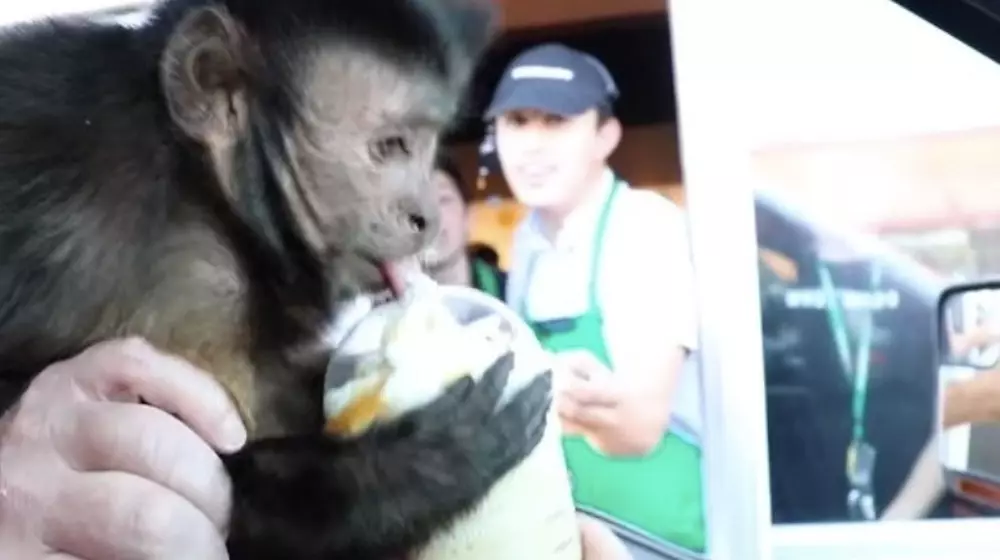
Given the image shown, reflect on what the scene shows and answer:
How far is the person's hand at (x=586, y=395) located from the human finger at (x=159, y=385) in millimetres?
419

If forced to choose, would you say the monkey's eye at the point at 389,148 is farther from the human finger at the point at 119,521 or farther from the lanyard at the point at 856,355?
the lanyard at the point at 856,355

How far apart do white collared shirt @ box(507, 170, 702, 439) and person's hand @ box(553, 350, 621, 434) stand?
1cm

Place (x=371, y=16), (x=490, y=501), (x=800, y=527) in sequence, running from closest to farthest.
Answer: (x=490, y=501)
(x=371, y=16)
(x=800, y=527)

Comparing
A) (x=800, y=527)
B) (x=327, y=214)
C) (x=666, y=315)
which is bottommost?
(x=800, y=527)

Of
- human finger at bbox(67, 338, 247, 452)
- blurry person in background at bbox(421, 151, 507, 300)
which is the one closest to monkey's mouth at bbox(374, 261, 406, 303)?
human finger at bbox(67, 338, 247, 452)

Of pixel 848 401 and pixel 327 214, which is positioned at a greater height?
pixel 327 214

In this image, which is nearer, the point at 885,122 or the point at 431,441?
the point at 431,441

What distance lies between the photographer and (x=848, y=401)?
0.85 metres

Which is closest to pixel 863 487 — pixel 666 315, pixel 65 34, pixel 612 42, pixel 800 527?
pixel 800 527

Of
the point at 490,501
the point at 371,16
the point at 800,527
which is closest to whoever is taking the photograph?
the point at 490,501

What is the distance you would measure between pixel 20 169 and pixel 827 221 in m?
0.55

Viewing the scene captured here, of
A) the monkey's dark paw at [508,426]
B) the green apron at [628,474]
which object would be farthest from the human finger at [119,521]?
the green apron at [628,474]

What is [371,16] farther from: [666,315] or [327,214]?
[666,315]

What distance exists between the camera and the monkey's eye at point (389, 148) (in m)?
0.58
